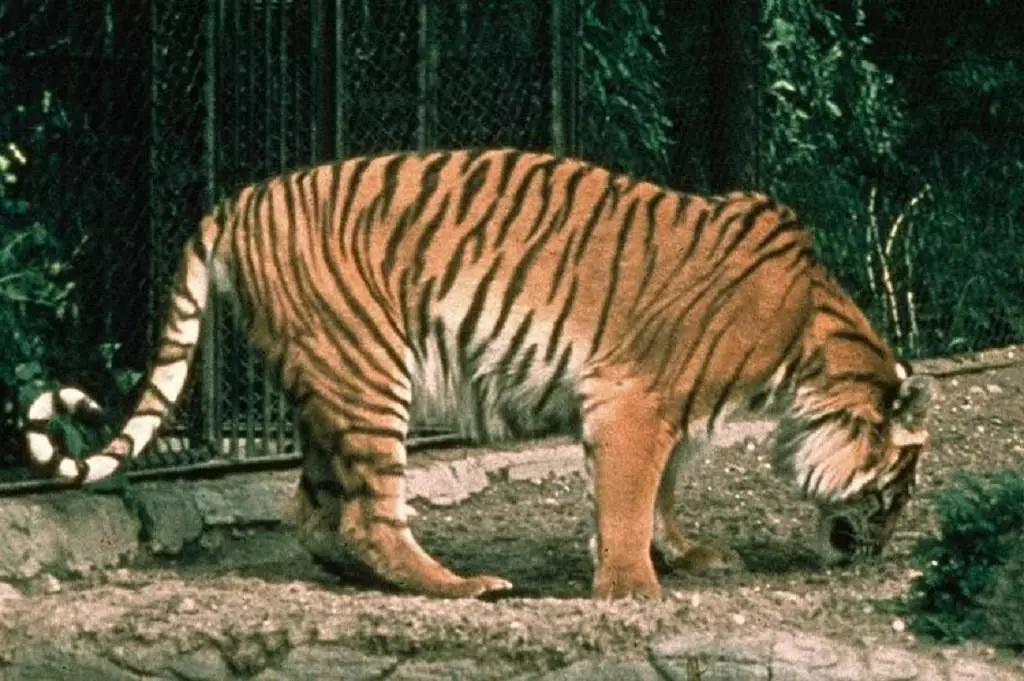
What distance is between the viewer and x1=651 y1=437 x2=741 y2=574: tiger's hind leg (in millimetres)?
7797

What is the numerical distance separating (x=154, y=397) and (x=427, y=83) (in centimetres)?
252

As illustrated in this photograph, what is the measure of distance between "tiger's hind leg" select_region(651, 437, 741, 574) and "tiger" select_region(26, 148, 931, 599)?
11 millimetres

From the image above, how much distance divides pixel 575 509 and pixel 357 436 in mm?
1927

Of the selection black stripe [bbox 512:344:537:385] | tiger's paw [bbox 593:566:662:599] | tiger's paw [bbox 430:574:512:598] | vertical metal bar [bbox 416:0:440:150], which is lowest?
tiger's paw [bbox 430:574:512:598]

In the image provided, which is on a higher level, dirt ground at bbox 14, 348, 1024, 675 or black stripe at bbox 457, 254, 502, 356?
black stripe at bbox 457, 254, 502, 356

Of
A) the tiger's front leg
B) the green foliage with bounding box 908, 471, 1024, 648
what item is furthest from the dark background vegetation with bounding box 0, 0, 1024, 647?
the tiger's front leg

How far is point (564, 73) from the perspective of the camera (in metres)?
9.92

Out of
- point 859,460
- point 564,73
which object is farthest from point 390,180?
point 564,73

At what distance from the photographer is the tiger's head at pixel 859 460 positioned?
7.68 metres

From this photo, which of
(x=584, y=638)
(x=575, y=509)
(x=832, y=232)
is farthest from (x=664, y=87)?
(x=584, y=638)

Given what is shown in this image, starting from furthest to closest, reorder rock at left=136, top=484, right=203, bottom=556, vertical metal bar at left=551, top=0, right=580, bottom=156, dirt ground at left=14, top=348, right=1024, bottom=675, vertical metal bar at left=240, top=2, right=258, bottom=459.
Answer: vertical metal bar at left=551, top=0, right=580, bottom=156 < vertical metal bar at left=240, top=2, right=258, bottom=459 < rock at left=136, top=484, right=203, bottom=556 < dirt ground at left=14, top=348, right=1024, bottom=675

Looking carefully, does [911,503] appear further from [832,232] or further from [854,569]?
[832,232]

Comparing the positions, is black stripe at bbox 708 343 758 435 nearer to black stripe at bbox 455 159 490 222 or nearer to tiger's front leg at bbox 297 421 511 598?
tiger's front leg at bbox 297 421 511 598

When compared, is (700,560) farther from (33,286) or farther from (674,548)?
(33,286)
